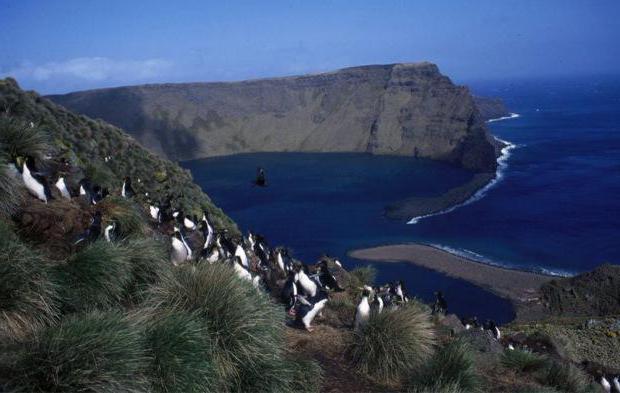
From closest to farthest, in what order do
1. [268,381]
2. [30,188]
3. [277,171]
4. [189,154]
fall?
[268,381], [30,188], [277,171], [189,154]

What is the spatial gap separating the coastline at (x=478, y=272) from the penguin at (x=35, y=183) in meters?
32.0

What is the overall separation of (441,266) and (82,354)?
148ft

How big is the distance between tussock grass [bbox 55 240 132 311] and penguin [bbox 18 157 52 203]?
3.99 metres

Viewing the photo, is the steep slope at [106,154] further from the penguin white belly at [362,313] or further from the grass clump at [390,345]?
the grass clump at [390,345]

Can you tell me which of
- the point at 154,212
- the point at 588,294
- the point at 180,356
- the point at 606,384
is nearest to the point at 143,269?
the point at 180,356

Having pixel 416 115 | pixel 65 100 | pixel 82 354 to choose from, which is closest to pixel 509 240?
pixel 82 354

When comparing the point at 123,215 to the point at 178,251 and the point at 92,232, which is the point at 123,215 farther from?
the point at 92,232

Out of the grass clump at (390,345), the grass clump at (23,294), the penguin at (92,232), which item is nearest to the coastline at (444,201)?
the grass clump at (390,345)

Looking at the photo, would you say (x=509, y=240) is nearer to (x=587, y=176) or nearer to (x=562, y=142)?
(x=587, y=176)

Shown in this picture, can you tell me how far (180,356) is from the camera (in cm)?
631

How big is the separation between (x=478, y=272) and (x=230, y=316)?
4167 cm

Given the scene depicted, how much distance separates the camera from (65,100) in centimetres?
15325

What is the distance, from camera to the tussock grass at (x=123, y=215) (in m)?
11.9

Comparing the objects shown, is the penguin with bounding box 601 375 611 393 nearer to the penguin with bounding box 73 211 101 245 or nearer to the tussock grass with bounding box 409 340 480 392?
the tussock grass with bounding box 409 340 480 392
